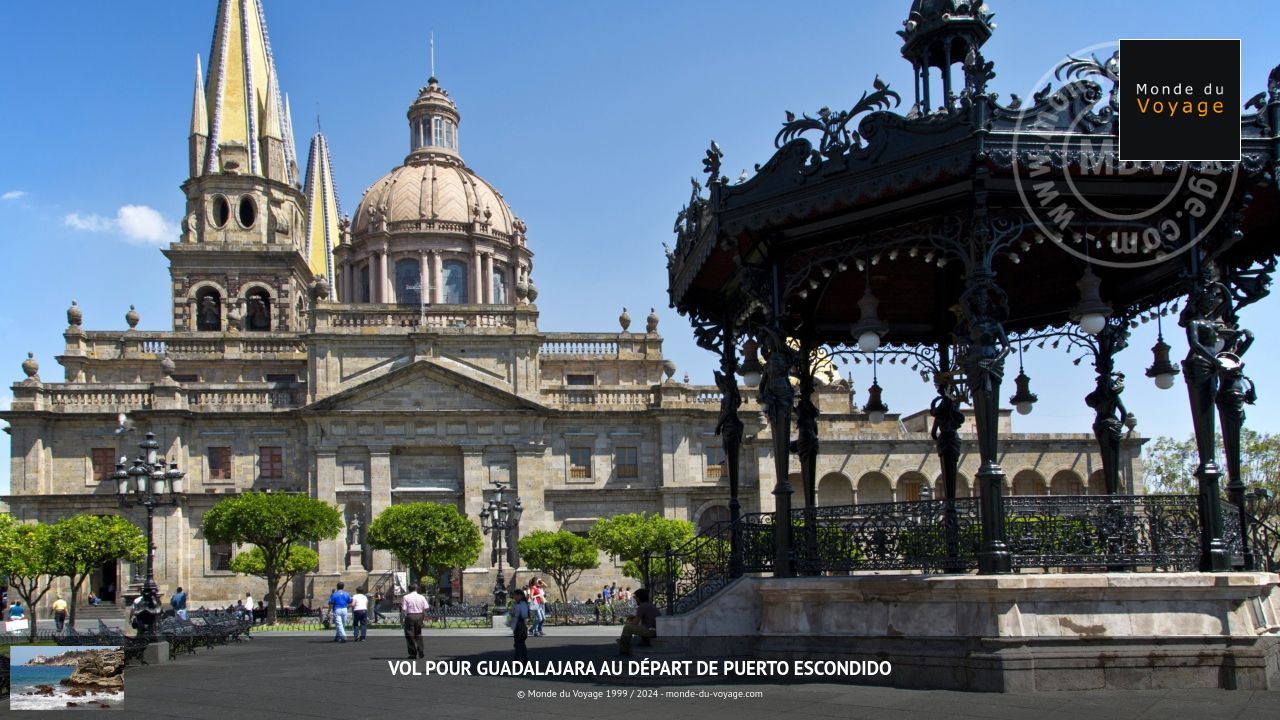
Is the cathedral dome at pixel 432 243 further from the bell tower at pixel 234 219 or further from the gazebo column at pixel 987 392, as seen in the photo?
the gazebo column at pixel 987 392

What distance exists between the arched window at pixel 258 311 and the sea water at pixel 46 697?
44237mm

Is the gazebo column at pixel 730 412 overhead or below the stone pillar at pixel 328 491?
overhead

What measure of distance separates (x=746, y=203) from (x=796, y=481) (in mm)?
37118

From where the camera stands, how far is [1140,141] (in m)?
10.1

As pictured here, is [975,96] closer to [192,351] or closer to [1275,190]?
[1275,190]

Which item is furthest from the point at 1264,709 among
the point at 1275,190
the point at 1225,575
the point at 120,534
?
the point at 120,534

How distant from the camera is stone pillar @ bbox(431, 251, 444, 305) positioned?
185 feet

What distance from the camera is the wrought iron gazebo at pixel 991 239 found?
10.1m

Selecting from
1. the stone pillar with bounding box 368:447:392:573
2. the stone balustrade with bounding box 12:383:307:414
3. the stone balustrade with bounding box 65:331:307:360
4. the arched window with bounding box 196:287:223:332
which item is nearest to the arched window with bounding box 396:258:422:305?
the stone balustrade with bounding box 65:331:307:360

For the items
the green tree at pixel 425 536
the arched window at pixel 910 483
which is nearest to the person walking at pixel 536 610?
the green tree at pixel 425 536

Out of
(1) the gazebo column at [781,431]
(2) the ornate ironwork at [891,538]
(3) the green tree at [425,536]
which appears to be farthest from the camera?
(3) the green tree at [425,536]

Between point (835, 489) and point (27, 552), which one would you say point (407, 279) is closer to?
point (835, 489)

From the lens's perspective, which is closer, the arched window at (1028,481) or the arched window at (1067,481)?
the arched window at (1028,481)

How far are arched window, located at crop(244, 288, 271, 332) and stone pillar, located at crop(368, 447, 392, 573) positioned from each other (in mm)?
12235
